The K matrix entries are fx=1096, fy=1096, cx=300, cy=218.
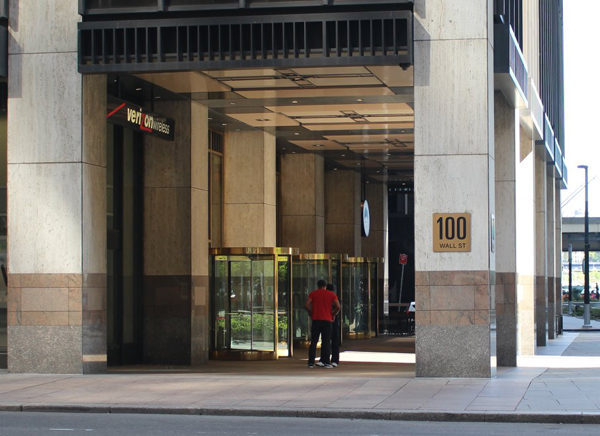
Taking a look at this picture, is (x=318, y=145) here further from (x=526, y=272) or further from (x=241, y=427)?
(x=241, y=427)

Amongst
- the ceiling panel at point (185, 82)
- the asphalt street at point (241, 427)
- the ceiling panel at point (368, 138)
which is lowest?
the asphalt street at point (241, 427)

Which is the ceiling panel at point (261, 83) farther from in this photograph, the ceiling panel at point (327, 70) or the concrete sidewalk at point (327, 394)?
the concrete sidewalk at point (327, 394)

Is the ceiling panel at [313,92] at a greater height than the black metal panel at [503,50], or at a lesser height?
lesser

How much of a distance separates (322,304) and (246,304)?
406 centimetres

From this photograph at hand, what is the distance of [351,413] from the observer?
45.3 feet

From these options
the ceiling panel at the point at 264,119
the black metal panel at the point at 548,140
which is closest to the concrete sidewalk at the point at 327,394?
the ceiling panel at the point at 264,119

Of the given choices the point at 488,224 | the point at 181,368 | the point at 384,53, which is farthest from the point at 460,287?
the point at 181,368

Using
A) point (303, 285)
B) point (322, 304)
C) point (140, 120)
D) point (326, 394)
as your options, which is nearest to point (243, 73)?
point (140, 120)

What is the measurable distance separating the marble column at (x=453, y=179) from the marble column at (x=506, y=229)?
4312mm

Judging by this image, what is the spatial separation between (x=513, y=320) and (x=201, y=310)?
21.8 ft

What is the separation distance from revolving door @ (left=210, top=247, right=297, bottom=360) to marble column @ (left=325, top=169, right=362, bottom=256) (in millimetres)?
12559

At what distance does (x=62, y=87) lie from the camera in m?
19.2

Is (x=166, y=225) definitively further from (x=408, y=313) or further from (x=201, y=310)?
(x=408, y=313)

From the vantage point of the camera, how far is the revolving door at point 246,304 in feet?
85.4
